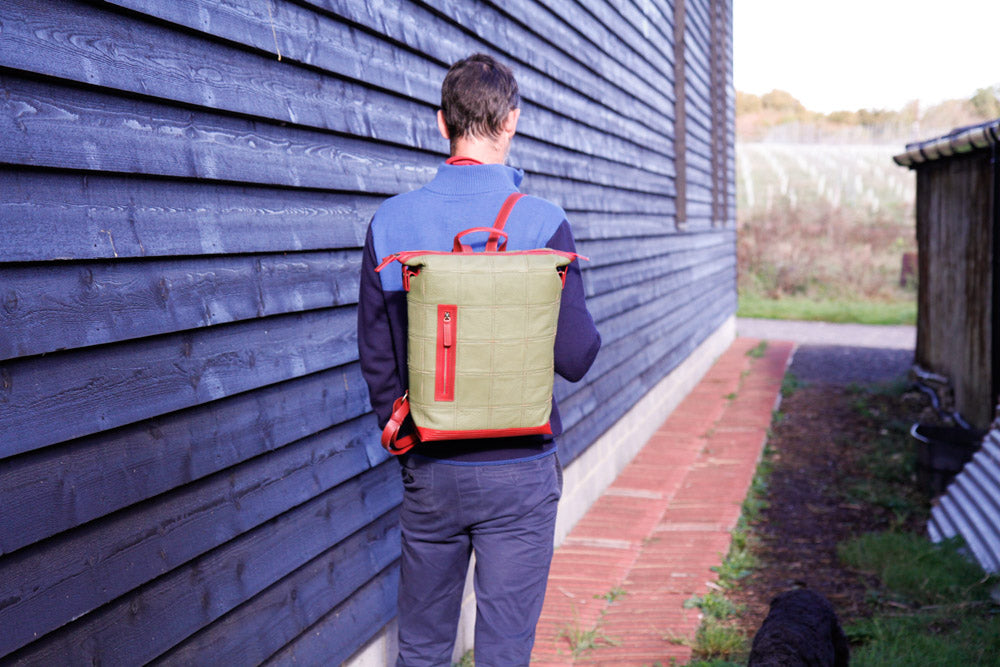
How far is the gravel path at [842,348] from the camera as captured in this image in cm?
1069

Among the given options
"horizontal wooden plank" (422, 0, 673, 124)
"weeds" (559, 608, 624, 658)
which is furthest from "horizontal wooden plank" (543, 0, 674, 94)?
"weeds" (559, 608, 624, 658)

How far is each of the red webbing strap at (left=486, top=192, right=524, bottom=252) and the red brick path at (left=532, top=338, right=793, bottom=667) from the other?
7.09 feet

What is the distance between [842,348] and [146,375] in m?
13.0

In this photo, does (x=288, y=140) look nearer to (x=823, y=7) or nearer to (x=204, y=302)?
(x=204, y=302)

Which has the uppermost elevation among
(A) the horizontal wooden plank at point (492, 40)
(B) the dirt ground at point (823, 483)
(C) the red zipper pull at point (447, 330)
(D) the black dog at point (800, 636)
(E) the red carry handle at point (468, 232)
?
(A) the horizontal wooden plank at point (492, 40)

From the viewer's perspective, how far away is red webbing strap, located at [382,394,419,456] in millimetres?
1859

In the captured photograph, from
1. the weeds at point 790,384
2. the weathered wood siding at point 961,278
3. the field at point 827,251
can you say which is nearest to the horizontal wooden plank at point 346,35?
the weathered wood siding at point 961,278

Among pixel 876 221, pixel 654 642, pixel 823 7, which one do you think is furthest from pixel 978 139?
pixel 823 7

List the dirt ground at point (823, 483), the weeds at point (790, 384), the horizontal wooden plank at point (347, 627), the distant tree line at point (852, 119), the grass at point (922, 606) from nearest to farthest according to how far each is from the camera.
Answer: the horizontal wooden plank at point (347, 627) → the grass at point (922, 606) → the dirt ground at point (823, 483) → the weeds at point (790, 384) → the distant tree line at point (852, 119)

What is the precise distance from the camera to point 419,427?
1.79 m

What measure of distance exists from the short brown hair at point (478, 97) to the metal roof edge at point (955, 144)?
18.5 ft

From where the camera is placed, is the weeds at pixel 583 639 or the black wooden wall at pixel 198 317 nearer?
the black wooden wall at pixel 198 317

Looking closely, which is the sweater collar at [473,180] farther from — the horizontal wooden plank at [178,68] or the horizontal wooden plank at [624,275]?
the horizontal wooden plank at [624,275]

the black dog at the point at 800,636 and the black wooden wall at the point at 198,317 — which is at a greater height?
the black wooden wall at the point at 198,317
